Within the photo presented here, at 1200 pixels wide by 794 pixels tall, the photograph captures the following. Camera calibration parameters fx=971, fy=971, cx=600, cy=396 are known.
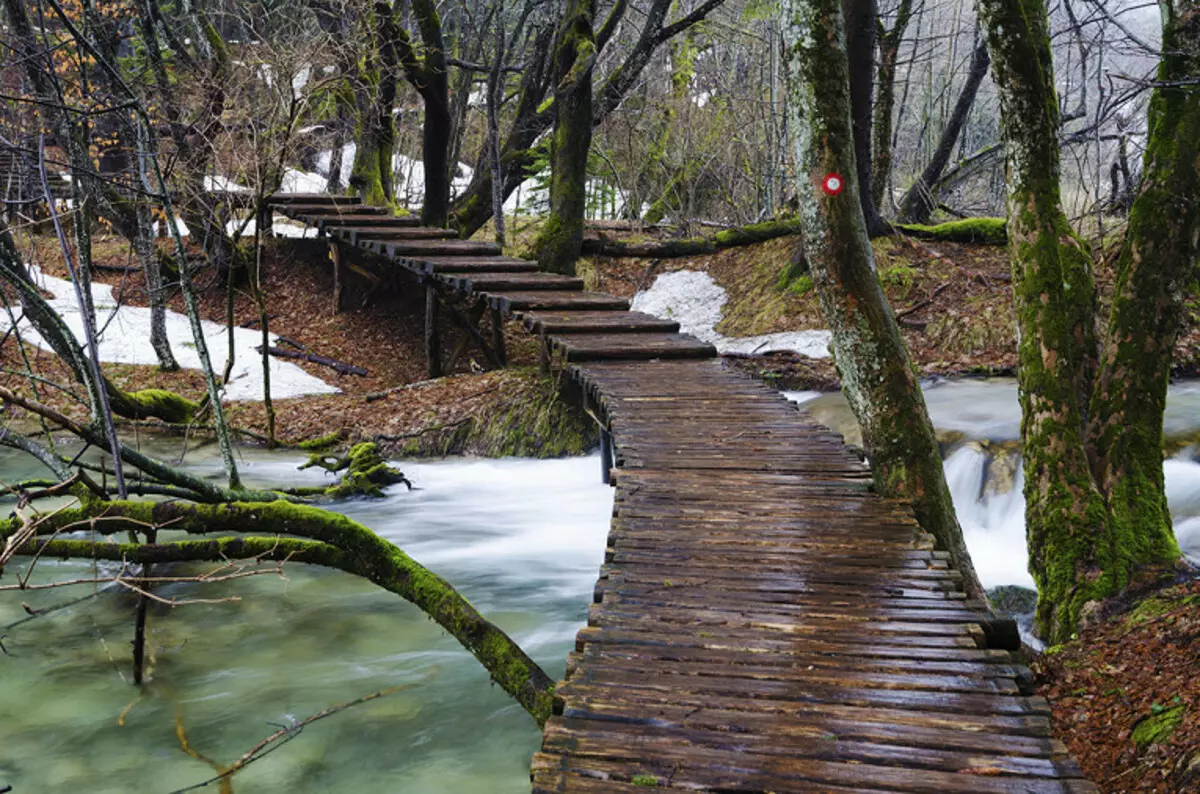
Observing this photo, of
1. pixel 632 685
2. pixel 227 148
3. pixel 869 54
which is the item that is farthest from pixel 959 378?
pixel 227 148

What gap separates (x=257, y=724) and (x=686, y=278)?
1235 centimetres

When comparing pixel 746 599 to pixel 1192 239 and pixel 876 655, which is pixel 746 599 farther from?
pixel 1192 239

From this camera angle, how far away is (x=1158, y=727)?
14.1ft

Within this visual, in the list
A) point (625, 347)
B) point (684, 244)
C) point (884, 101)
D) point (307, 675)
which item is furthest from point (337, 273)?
point (307, 675)

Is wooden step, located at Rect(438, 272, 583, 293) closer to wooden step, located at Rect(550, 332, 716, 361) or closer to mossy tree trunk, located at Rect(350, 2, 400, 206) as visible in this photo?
wooden step, located at Rect(550, 332, 716, 361)

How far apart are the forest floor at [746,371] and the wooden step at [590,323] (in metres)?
1.26

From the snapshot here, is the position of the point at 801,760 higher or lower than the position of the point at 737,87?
lower

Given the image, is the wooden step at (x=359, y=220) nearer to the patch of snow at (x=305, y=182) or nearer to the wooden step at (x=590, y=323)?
the wooden step at (x=590, y=323)

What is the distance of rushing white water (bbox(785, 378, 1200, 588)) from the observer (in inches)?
321

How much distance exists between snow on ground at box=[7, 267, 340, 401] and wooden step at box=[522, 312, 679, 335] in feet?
16.5

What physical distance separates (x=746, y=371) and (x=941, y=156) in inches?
326

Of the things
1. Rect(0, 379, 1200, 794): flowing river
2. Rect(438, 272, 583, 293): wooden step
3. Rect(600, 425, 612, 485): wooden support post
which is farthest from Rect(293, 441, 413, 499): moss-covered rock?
Rect(438, 272, 583, 293): wooden step

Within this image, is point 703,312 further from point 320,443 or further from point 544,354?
point 320,443

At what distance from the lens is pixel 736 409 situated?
780 cm
